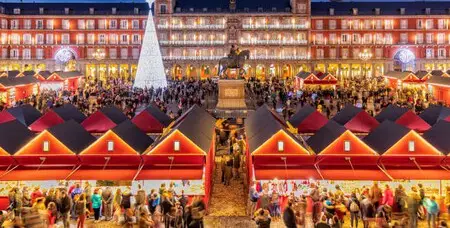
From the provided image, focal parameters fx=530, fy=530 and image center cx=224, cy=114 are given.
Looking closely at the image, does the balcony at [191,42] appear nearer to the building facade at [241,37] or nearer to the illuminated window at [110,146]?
the building facade at [241,37]

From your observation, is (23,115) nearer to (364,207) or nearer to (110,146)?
(110,146)

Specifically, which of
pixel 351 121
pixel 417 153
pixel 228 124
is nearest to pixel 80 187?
pixel 417 153

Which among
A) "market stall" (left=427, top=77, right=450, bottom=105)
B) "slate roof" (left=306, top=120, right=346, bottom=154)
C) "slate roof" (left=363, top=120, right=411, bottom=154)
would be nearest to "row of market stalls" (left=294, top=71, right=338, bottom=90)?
"market stall" (left=427, top=77, right=450, bottom=105)

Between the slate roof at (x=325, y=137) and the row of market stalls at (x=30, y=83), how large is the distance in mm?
33711

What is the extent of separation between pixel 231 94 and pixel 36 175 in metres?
26.1

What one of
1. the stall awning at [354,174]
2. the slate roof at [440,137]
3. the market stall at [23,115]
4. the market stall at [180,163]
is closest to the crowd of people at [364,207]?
the stall awning at [354,174]

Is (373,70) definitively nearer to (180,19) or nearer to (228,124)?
(180,19)

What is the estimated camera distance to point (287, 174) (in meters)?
18.9

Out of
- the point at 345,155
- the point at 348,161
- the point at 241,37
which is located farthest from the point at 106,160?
the point at 241,37

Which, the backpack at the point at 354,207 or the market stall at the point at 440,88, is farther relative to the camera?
the market stall at the point at 440,88

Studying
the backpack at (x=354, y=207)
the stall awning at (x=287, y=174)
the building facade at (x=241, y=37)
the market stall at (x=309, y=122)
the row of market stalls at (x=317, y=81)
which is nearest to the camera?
the backpack at (x=354, y=207)

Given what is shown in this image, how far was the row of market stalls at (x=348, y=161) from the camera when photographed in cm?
1845

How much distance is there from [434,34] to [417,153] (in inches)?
3217

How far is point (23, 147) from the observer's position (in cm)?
1973
